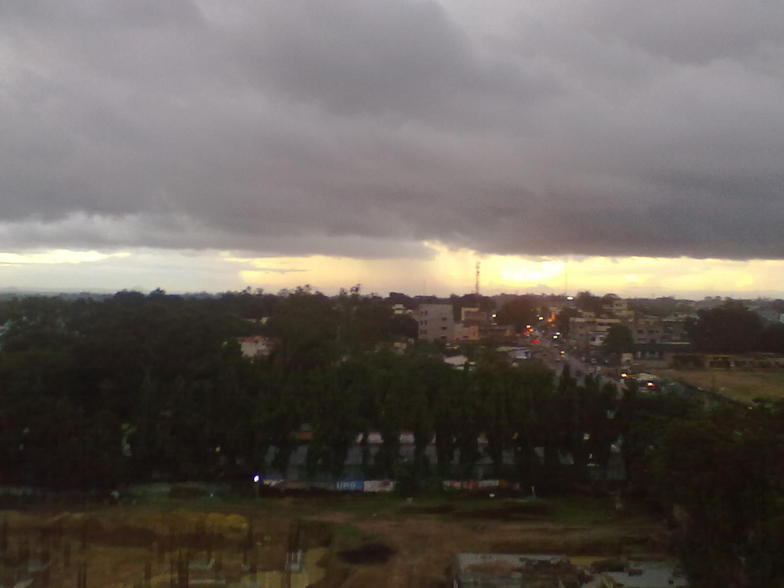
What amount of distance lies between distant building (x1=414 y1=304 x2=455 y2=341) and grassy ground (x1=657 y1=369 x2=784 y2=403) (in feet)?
45.0

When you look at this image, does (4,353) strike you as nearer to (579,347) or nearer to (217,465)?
(217,465)

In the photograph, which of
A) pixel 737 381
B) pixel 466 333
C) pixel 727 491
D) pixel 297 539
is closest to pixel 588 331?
pixel 466 333

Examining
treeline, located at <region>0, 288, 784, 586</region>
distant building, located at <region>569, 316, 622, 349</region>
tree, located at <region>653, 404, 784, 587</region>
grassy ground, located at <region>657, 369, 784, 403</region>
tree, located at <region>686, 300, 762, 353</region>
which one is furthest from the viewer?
distant building, located at <region>569, 316, 622, 349</region>

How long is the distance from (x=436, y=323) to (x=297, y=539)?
3045 cm

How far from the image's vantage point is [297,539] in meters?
11.5

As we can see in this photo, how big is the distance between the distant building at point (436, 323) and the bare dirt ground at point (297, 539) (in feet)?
89.6

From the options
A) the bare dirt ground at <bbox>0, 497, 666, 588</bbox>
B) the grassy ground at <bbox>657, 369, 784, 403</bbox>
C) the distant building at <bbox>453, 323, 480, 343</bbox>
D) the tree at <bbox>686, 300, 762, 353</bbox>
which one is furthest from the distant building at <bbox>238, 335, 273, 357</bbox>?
the tree at <bbox>686, 300, 762, 353</bbox>

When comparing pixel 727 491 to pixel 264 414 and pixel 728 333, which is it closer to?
pixel 264 414

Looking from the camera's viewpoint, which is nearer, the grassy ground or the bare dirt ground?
the bare dirt ground

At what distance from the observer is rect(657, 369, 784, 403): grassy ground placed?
73.3 ft

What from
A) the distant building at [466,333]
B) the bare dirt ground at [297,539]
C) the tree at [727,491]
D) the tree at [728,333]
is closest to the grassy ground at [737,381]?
the tree at [728,333]

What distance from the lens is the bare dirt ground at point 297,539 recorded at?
10250 mm

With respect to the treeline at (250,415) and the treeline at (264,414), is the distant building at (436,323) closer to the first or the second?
the treeline at (264,414)

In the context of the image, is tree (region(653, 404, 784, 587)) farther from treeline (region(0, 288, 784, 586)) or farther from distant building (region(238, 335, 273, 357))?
distant building (region(238, 335, 273, 357))
